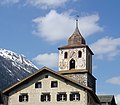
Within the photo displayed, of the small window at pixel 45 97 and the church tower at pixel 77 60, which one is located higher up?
the church tower at pixel 77 60

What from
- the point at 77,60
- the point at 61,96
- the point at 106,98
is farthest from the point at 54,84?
the point at 106,98

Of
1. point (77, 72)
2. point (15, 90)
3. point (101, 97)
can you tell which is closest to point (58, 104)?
point (15, 90)

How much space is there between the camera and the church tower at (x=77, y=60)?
79.1m

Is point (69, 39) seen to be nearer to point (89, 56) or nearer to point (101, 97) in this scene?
point (89, 56)

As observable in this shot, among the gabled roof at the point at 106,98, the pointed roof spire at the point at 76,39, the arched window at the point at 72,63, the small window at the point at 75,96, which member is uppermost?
the pointed roof spire at the point at 76,39

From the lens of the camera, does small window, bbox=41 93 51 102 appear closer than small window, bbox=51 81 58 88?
Yes

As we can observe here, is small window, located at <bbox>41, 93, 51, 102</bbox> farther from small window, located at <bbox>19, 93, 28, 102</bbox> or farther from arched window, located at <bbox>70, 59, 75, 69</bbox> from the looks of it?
arched window, located at <bbox>70, 59, 75, 69</bbox>

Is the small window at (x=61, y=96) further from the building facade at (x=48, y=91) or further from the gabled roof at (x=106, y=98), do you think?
the gabled roof at (x=106, y=98)

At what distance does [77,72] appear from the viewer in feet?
259

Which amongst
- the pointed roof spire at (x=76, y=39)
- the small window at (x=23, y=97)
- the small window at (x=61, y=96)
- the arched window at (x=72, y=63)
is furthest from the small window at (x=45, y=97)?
the pointed roof spire at (x=76, y=39)

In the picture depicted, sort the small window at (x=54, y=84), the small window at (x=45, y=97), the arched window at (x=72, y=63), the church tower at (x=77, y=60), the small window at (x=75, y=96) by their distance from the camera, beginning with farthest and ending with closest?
the arched window at (x=72, y=63) → the church tower at (x=77, y=60) → the small window at (x=54, y=84) → the small window at (x=45, y=97) → the small window at (x=75, y=96)

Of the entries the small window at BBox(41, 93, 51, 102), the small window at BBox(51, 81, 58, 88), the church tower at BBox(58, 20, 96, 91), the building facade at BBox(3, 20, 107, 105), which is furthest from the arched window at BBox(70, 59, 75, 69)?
the small window at BBox(41, 93, 51, 102)

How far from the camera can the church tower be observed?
79.1m

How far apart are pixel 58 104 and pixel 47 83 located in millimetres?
3733
